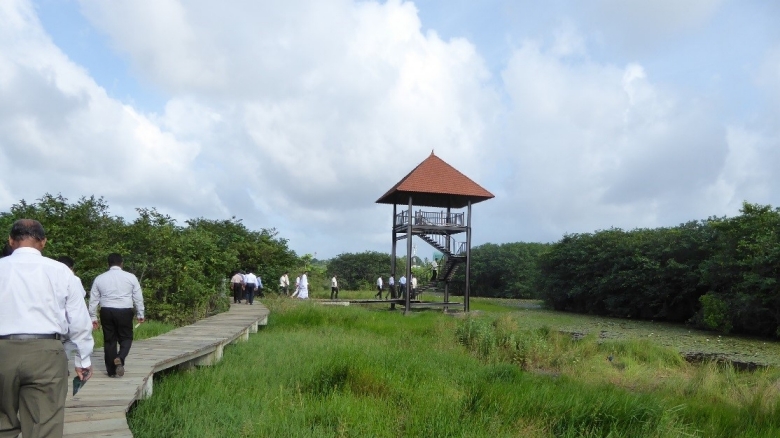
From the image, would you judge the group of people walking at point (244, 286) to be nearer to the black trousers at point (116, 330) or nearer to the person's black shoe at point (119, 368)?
the black trousers at point (116, 330)

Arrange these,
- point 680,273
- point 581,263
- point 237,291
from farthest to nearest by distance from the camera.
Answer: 1. point 581,263
2. point 680,273
3. point 237,291

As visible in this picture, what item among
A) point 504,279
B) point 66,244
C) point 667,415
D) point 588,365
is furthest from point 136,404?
point 504,279

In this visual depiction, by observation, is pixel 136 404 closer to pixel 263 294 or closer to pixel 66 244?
pixel 66 244

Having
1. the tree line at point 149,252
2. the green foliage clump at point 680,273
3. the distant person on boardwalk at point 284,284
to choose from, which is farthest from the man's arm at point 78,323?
the distant person on boardwalk at point 284,284

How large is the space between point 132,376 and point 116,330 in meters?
0.71

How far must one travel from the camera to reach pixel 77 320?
4.02 m

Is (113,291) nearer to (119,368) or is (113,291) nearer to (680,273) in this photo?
(119,368)

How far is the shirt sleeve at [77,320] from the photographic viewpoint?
3.98 metres

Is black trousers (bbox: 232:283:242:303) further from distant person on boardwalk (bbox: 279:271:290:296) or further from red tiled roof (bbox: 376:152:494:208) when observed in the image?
red tiled roof (bbox: 376:152:494:208)

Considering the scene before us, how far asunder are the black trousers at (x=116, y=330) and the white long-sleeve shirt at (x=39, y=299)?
282cm

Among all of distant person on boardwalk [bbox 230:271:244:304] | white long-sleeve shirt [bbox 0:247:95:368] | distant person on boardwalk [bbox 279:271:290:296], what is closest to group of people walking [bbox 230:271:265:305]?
distant person on boardwalk [bbox 230:271:244:304]

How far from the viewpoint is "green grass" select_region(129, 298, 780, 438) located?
5844 millimetres

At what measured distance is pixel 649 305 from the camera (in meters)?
25.6

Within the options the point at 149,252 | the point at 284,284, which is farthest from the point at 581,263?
the point at 149,252
